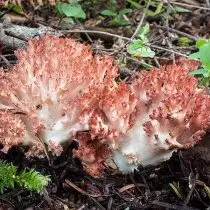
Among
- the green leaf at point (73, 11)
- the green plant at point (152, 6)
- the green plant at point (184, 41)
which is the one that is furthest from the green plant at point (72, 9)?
the green plant at point (184, 41)

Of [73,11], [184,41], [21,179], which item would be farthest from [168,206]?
[184,41]

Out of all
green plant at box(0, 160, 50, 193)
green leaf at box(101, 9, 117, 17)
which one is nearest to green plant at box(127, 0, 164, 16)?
green leaf at box(101, 9, 117, 17)

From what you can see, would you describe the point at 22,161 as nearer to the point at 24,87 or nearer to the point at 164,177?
the point at 24,87

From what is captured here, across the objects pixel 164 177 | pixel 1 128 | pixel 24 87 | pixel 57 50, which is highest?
pixel 57 50

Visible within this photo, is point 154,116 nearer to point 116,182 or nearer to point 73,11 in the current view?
point 116,182

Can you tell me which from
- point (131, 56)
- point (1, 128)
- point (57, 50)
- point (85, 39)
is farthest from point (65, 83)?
point (85, 39)

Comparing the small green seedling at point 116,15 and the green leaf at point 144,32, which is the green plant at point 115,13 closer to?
the small green seedling at point 116,15
